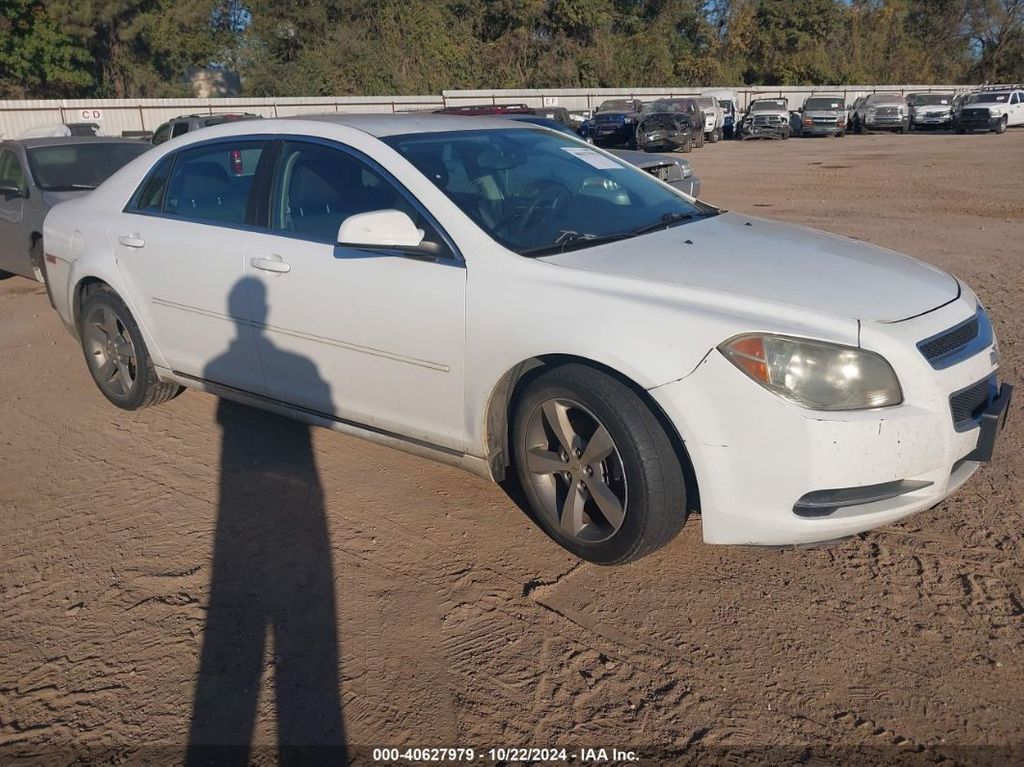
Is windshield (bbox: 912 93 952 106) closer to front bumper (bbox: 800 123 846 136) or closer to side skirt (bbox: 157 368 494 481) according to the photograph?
front bumper (bbox: 800 123 846 136)

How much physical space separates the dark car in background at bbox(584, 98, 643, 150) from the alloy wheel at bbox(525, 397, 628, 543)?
28240mm

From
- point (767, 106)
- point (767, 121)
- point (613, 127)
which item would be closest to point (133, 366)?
point (613, 127)

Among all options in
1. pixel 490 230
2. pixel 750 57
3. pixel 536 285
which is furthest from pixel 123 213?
pixel 750 57

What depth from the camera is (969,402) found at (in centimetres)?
312

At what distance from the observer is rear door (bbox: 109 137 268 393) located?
14.3ft

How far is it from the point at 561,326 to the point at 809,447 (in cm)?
97

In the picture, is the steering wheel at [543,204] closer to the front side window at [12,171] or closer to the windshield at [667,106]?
the front side window at [12,171]

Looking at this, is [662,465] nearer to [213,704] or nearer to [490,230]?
[490,230]

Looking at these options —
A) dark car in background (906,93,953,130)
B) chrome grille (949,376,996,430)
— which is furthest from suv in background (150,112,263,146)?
dark car in background (906,93,953,130)

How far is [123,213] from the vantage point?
5023mm

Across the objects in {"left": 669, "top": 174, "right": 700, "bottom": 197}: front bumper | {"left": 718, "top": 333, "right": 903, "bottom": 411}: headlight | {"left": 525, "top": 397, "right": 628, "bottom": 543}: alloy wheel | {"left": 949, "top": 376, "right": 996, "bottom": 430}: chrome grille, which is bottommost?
{"left": 525, "top": 397, "right": 628, "bottom": 543}: alloy wheel

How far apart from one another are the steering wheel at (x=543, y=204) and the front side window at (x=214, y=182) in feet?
4.70

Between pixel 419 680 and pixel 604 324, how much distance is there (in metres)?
1.37

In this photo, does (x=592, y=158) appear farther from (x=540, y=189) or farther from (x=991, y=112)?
(x=991, y=112)
